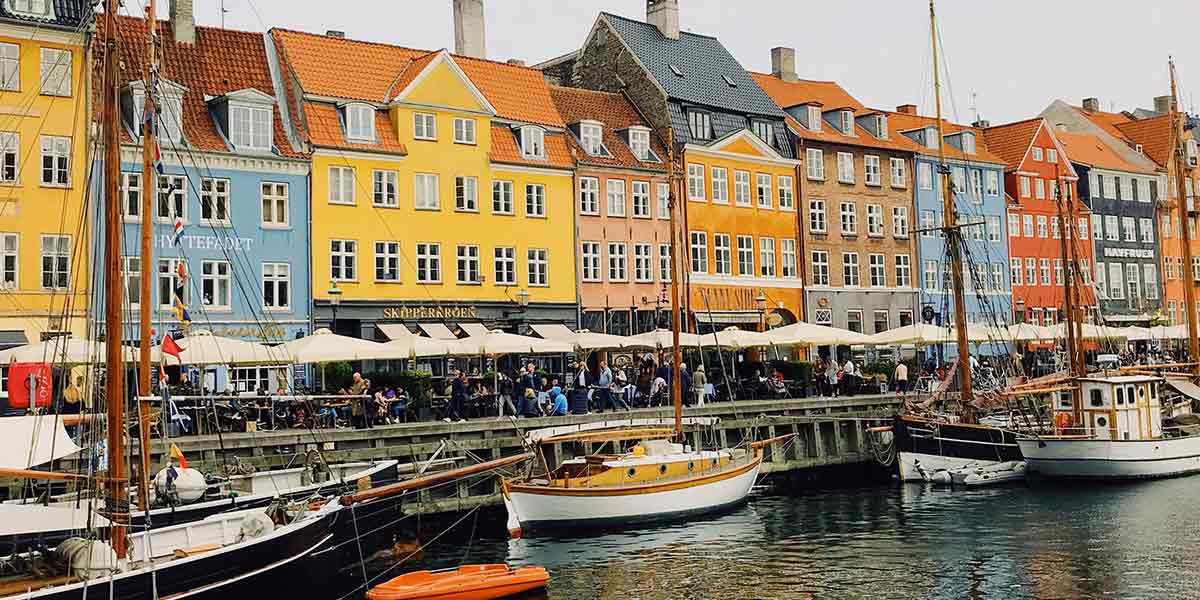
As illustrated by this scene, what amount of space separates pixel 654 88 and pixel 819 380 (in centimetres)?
1630

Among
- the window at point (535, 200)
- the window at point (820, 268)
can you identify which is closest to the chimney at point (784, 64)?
the window at point (820, 268)

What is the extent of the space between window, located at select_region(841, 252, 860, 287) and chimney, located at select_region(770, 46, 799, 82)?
1094 cm

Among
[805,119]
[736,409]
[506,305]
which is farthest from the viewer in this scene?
[805,119]

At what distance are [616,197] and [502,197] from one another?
17.5ft

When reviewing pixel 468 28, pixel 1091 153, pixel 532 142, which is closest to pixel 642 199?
pixel 532 142

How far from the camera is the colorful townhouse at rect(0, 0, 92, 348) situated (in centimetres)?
3756

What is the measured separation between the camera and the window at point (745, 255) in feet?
183

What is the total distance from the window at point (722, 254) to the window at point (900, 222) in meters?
11.2

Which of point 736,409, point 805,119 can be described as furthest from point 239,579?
point 805,119

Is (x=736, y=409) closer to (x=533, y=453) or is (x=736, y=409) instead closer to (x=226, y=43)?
(x=533, y=453)

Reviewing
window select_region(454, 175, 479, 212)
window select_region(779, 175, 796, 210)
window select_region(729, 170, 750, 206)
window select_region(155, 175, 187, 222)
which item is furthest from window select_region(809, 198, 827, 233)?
window select_region(155, 175, 187, 222)

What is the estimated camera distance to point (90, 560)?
17344 mm

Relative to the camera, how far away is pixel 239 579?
19062mm

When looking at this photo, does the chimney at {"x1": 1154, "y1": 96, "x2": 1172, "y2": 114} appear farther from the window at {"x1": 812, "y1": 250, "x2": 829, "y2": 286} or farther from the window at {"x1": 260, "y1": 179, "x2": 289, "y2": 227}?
the window at {"x1": 260, "y1": 179, "x2": 289, "y2": 227}
